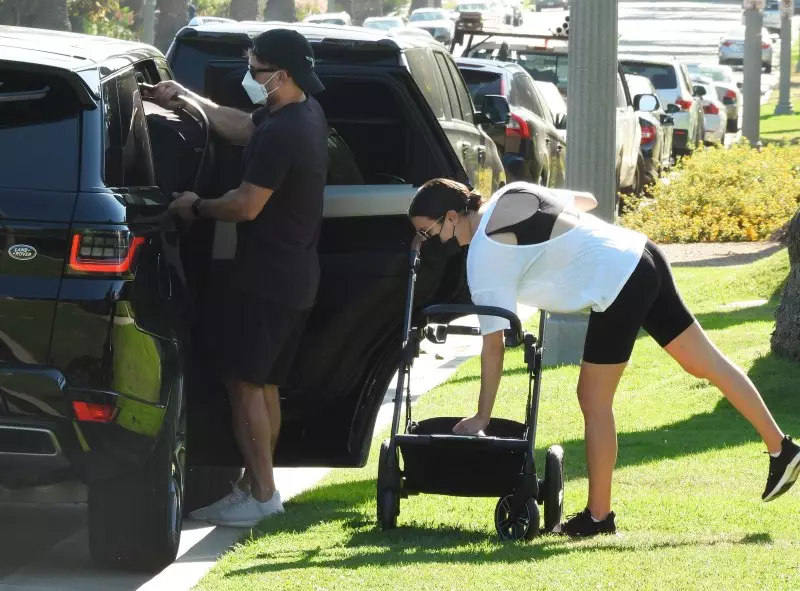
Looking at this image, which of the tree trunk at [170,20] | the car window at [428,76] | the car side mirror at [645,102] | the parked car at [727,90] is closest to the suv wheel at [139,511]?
the car window at [428,76]

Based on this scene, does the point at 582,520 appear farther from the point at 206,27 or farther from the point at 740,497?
the point at 206,27

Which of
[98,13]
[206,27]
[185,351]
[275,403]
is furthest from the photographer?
[98,13]

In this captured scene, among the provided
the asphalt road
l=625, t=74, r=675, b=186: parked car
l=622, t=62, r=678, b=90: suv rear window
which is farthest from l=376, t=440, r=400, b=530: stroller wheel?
l=622, t=62, r=678, b=90: suv rear window

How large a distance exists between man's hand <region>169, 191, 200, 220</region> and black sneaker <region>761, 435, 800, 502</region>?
8.03 ft

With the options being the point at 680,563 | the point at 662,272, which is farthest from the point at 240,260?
the point at 680,563

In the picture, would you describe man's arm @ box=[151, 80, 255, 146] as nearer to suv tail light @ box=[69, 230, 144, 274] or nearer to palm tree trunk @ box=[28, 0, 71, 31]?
suv tail light @ box=[69, 230, 144, 274]

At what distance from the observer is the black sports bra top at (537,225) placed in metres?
5.76

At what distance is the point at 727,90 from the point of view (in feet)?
122

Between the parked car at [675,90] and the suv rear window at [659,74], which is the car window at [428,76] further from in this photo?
the suv rear window at [659,74]

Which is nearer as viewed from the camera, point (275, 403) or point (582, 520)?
point (582, 520)

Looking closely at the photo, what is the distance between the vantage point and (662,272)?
20.1ft

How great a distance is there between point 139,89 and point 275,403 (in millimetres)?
1418

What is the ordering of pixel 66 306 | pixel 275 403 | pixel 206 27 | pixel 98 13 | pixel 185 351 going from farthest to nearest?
pixel 98 13, pixel 206 27, pixel 275 403, pixel 185 351, pixel 66 306

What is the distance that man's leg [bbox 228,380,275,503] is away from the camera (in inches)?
256
